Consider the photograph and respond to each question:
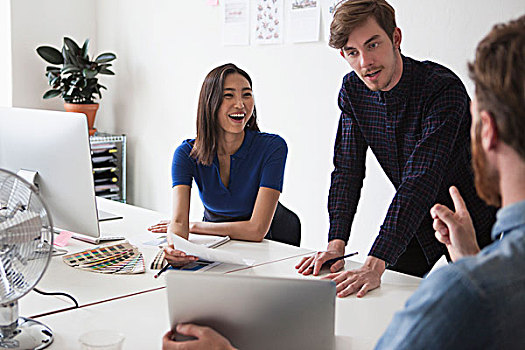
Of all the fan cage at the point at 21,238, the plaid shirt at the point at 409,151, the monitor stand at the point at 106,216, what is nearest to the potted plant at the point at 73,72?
the monitor stand at the point at 106,216

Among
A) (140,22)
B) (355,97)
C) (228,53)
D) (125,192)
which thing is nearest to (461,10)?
(355,97)

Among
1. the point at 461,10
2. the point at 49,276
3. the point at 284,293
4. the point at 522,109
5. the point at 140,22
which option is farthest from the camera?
the point at 140,22

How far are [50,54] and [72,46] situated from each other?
0.17 m

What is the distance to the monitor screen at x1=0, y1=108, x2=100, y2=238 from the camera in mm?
1798

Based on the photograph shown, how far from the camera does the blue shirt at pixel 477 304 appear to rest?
0.73m

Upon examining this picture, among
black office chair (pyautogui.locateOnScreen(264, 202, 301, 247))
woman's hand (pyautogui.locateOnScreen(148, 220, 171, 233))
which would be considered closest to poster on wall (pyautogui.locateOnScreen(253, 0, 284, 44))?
black office chair (pyautogui.locateOnScreen(264, 202, 301, 247))

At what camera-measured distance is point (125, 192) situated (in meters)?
4.60

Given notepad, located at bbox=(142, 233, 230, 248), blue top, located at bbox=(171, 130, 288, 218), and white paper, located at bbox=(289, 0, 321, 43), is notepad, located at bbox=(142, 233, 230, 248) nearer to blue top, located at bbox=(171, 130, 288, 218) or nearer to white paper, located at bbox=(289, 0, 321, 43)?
blue top, located at bbox=(171, 130, 288, 218)

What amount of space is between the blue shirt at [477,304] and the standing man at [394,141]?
82 centimetres

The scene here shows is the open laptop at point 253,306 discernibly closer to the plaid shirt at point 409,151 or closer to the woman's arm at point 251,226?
the plaid shirt at point 409,151

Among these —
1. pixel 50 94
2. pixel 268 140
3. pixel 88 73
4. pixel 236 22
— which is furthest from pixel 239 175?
pixel 50 94

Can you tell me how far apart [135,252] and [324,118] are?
5.31 ft

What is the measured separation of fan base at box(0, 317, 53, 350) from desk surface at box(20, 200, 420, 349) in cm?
2

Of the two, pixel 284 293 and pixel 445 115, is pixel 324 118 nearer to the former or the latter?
pixel 445 115
